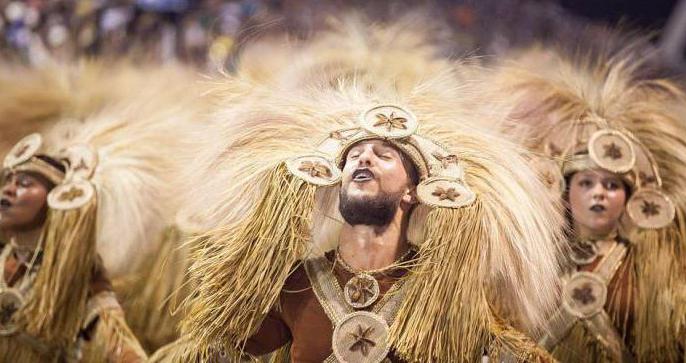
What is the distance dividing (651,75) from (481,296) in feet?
3.30

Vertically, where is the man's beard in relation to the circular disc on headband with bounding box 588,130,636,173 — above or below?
below

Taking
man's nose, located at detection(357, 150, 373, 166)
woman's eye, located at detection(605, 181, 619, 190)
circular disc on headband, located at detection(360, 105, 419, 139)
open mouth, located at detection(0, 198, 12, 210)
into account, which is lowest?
open mouth, located at detection(0, 198, 12, 210)

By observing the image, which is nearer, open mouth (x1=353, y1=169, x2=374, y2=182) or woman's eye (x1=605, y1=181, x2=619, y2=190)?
open mouth (x1=353, y1=169, x2=374, y2=182)

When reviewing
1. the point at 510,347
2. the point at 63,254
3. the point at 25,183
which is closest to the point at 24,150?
the point at 25,183

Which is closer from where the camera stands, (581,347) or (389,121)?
(389,121)

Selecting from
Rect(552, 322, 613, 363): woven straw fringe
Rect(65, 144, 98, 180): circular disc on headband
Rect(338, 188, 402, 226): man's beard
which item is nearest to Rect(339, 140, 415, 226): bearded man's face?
Rect(338, 188, 402, 226): man's beard

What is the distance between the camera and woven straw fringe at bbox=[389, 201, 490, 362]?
2.10 metres

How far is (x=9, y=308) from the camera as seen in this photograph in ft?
8.49

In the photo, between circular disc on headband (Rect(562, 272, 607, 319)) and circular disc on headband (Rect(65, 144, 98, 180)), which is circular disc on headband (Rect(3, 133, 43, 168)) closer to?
circular disc on headband (Rect(65, 144, 98, 180))

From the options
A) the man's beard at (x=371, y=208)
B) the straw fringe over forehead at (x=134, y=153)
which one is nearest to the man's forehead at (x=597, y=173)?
the man's beard at (x=371, y=208)

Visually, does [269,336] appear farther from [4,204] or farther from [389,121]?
[4,204]

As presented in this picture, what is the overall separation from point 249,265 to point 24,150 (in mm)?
938

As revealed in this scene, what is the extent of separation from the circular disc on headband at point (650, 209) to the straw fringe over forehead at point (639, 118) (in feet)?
0.07

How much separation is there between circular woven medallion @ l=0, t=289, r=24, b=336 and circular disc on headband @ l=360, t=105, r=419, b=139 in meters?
1.09
